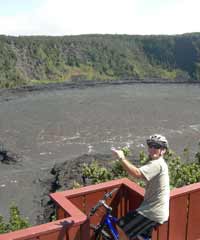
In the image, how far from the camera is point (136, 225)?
13.2 ft

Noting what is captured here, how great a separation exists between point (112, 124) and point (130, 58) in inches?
1997

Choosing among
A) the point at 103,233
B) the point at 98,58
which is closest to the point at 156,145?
the point at 103,233

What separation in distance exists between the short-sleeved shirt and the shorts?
0.06 m

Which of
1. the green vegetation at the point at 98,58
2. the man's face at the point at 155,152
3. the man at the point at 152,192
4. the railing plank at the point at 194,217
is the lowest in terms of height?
the railing plank at the point at 194,217

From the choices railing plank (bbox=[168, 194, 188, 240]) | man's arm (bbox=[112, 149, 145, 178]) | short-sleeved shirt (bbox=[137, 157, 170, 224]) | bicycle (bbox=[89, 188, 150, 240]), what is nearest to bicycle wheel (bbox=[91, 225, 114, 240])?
bicycle (bbox=[89, 188, 150, 240])

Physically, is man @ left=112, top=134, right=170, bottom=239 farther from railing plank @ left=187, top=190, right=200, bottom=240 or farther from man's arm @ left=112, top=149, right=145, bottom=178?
railing plank @ left=187, top=190, right=200, bottom=240

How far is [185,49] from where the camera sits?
8125 cm

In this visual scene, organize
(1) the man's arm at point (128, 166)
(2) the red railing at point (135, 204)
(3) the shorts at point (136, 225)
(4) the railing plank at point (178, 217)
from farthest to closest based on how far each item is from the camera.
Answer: (4) the railing plank at point (178, 217)
(2) the red railing at point (135, 204)
(3) the shorts at point (136, 225)
(1) the man's arm at point (128, 166)

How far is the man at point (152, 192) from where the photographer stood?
12.0 feet

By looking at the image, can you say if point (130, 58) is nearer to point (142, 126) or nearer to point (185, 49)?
point (185, 49)

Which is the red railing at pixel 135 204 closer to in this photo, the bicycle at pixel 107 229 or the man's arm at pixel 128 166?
the bicycle at pixel 107 229

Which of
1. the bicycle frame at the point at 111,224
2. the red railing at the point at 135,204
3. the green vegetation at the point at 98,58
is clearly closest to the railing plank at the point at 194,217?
the red railing at the point at 135,204

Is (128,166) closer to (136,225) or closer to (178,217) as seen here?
(136,225)

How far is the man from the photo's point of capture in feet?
12.0
